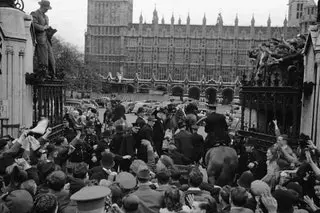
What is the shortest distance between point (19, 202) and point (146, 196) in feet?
4.54

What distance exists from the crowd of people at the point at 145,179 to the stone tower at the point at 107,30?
84893 mm

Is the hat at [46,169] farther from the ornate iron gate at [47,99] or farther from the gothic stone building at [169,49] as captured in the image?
the gothic stone building at [169,49]

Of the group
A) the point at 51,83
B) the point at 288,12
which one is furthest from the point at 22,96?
the point at 288,12

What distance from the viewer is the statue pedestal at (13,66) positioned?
959cm

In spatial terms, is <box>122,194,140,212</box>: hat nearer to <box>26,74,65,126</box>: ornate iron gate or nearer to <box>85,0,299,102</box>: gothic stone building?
<box>26,74,65,126</box>: ornate iron gate

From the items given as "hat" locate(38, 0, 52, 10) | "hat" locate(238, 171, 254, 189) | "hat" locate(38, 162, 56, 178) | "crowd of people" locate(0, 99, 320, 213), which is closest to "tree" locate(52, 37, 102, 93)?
"hat" locate(38, 0, 52, 10)

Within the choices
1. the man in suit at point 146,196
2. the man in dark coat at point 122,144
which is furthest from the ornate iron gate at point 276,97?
the man in suit at point 146,196

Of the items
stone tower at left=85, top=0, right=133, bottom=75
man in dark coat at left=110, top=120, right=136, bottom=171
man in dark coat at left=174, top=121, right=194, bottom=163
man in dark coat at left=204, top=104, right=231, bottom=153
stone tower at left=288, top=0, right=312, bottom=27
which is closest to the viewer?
man in dark coat at left=204, top=104, right=231, bottom=153

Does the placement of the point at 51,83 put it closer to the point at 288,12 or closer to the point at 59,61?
the point at 59,61

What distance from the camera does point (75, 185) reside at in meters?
4.59

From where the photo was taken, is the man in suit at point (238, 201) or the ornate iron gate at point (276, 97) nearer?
the man in suit at point (238, 201)

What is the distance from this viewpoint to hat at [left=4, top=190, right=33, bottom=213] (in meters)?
3.94

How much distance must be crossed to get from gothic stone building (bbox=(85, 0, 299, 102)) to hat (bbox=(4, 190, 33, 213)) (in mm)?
81837

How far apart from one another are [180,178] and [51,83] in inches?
278
